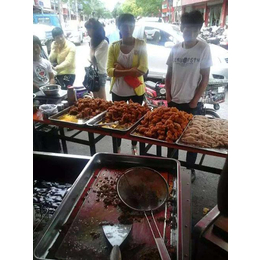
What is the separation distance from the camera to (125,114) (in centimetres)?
261

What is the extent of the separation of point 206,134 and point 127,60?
5.33 ft

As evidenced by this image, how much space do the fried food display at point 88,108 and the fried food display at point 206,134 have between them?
119 centimetres

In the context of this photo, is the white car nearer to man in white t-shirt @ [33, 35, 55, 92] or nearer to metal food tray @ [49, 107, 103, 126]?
man in white t-shirt @ [33, 35, 55, 92]

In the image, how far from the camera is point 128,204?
4.14 ft

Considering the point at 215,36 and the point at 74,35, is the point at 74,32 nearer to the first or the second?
the point at 74,35

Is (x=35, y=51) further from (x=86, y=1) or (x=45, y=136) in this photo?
(x=86, y=1)

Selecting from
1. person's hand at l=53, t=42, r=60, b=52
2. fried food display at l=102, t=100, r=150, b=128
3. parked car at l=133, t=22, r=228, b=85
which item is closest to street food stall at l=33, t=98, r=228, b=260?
fried food display at l=102, t=100, r=150, b=128

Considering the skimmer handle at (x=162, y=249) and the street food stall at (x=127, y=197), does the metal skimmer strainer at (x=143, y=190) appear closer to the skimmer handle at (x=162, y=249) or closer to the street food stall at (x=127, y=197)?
the street food stall at (x=127, y=197)

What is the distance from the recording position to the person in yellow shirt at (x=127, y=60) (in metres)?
3.00

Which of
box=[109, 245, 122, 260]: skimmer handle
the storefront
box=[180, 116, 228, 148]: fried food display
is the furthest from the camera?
the storefront

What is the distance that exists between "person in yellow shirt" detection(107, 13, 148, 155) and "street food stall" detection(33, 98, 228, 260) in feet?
3.06

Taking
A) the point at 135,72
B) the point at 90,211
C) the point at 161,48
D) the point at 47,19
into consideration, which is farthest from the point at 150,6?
the point at 90,211

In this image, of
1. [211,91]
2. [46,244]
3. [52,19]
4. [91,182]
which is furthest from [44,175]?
[52,19]

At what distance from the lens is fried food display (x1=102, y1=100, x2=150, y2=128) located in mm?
2578
